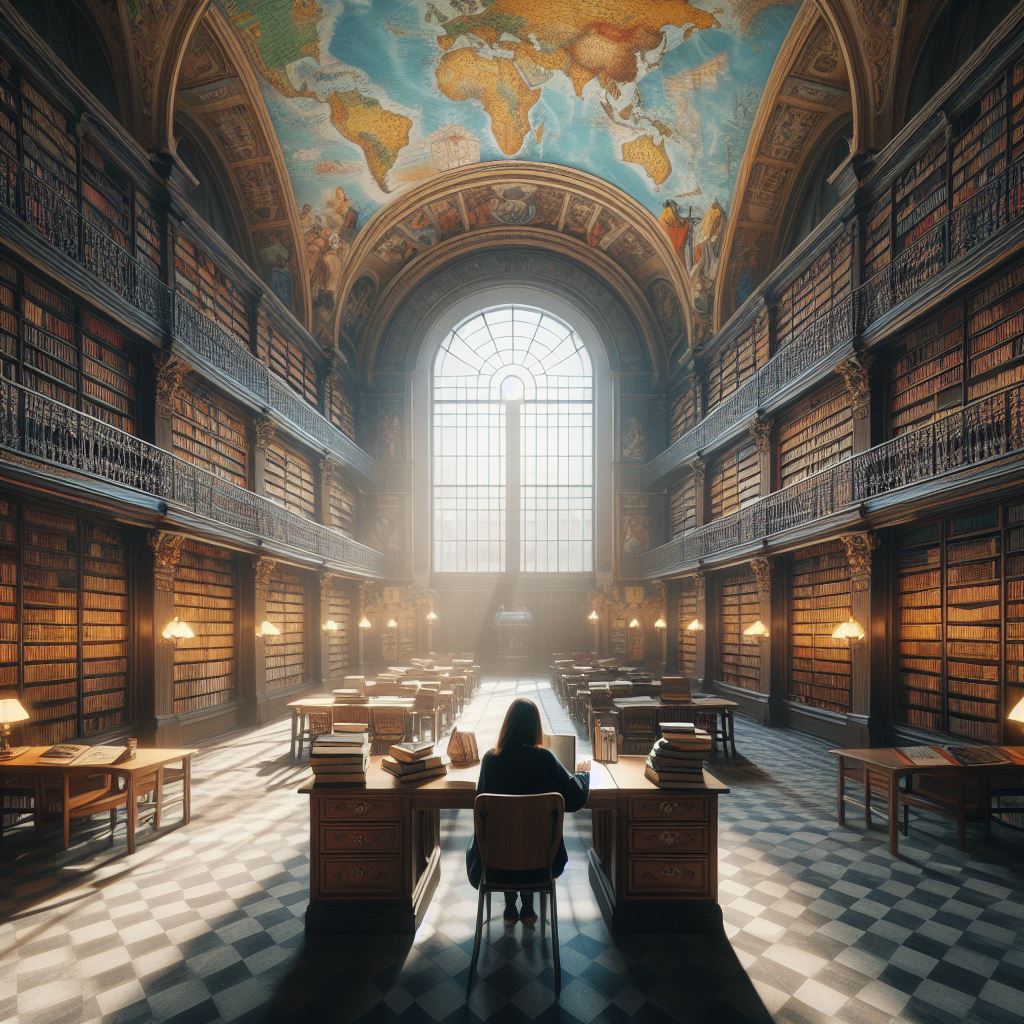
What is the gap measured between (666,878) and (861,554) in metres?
6.81

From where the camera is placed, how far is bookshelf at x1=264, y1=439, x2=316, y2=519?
14.4m

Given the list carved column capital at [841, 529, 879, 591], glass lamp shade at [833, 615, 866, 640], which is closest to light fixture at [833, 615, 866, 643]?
glass lamp shade at [833, 615, 866, 640]

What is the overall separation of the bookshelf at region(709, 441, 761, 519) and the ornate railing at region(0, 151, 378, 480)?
33.1 feet

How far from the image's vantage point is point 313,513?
1728cm

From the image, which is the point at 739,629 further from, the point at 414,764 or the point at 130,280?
the point at 130,280

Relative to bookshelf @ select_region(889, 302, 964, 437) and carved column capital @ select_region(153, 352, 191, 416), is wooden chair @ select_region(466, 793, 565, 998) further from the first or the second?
carved column capital @ select_region(153, 352, 191, 416)

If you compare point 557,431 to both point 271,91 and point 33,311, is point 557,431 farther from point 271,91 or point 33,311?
point 33,311

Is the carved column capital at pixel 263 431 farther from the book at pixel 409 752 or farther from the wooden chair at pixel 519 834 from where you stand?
the wooden chair at pixel 519 834

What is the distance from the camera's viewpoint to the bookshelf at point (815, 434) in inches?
431

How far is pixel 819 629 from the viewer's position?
11258 mm

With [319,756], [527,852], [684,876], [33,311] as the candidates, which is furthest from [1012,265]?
[33,311]

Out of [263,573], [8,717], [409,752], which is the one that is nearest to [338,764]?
[409,752]

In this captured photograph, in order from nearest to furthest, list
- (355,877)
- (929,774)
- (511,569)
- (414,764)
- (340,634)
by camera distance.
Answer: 1. (355,877)
2. (414,764)
3. (929,774)
4. (340,634)
5. (511,569)

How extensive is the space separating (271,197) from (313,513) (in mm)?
7433
